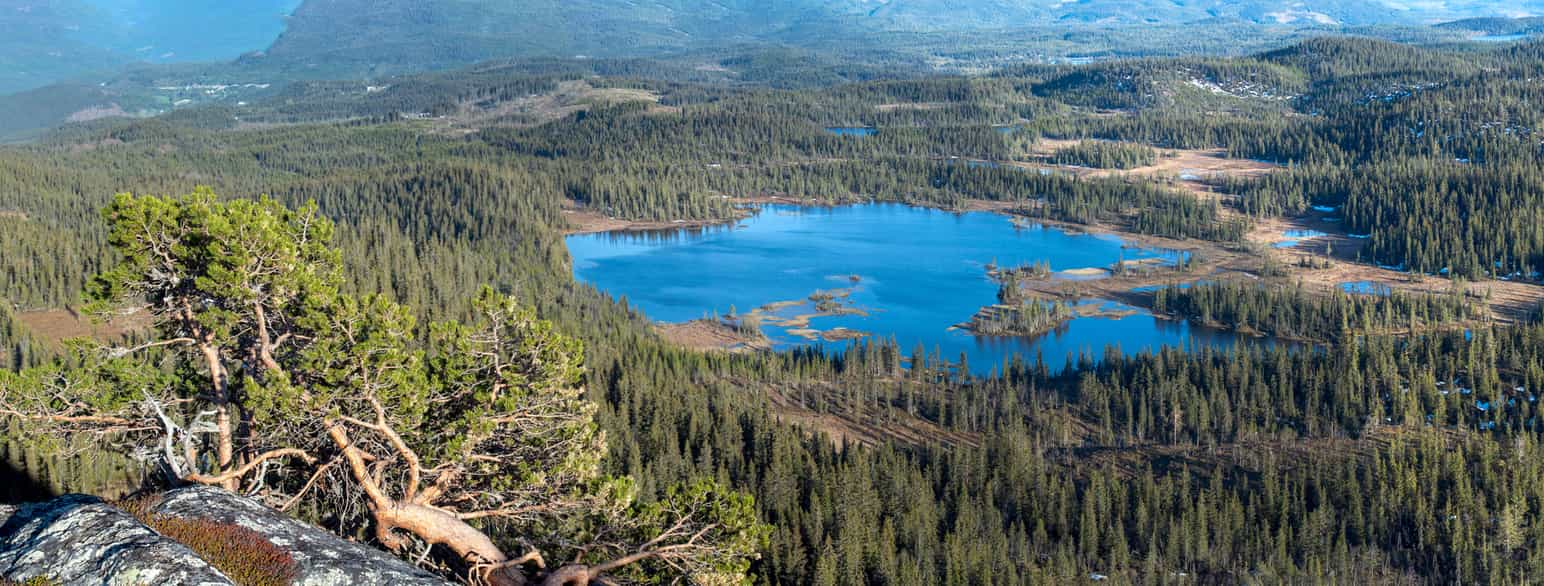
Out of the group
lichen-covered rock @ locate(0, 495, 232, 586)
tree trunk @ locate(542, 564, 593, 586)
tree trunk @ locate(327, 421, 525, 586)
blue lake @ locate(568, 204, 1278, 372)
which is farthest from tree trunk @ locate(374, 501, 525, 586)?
blue lake @ locate(568, 204, 1278, 372)

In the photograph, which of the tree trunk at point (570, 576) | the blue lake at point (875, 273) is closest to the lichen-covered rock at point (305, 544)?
the tree trunk at point (570, 576)

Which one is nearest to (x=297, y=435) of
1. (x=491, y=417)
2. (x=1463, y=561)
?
(x=491, y=417)

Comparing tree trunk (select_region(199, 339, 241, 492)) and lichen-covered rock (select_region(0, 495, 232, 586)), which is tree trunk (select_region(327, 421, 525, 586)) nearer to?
tree trunk (select_region(199, 339, 241, 492))

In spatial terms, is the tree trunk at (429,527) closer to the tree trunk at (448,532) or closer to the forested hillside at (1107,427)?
the tree trunk at (448,532)

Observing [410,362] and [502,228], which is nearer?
[410,362]

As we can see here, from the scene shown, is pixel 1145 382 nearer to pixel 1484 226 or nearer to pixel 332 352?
pixel 332 352
